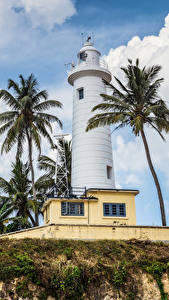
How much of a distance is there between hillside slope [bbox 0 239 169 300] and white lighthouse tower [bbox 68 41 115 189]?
7121 millimetres

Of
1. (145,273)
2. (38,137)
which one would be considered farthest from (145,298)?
(38,137)

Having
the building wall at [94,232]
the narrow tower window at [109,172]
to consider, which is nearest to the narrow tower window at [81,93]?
the narrow tower window at [109,172]

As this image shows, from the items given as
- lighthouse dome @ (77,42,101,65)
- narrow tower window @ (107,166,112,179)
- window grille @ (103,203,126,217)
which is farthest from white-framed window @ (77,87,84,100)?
window grille @ (103,203,126,217)

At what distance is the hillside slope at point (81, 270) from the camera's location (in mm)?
18750

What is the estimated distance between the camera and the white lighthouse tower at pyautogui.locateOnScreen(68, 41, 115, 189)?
28641mm

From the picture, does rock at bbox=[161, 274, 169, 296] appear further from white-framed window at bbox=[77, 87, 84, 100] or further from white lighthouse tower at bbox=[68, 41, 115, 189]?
white-framed window at bbox=[77, 87, 84, 100]

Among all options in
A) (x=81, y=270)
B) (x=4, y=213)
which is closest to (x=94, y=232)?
(x=81, y=270)

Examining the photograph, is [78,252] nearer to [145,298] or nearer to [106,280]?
[106,280]

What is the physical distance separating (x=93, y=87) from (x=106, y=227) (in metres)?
12.3

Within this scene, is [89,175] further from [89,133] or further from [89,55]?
[89,55]

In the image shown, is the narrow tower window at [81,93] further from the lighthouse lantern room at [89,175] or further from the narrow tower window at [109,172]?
the narrow tower window at [109,172]

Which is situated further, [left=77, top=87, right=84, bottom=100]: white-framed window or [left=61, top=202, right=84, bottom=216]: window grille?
[left=77, top=87, right=84, bottom=100]: white-framed window

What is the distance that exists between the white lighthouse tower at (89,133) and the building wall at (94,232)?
507 centimetres

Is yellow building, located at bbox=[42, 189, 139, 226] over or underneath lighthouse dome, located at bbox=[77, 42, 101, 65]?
underneath
